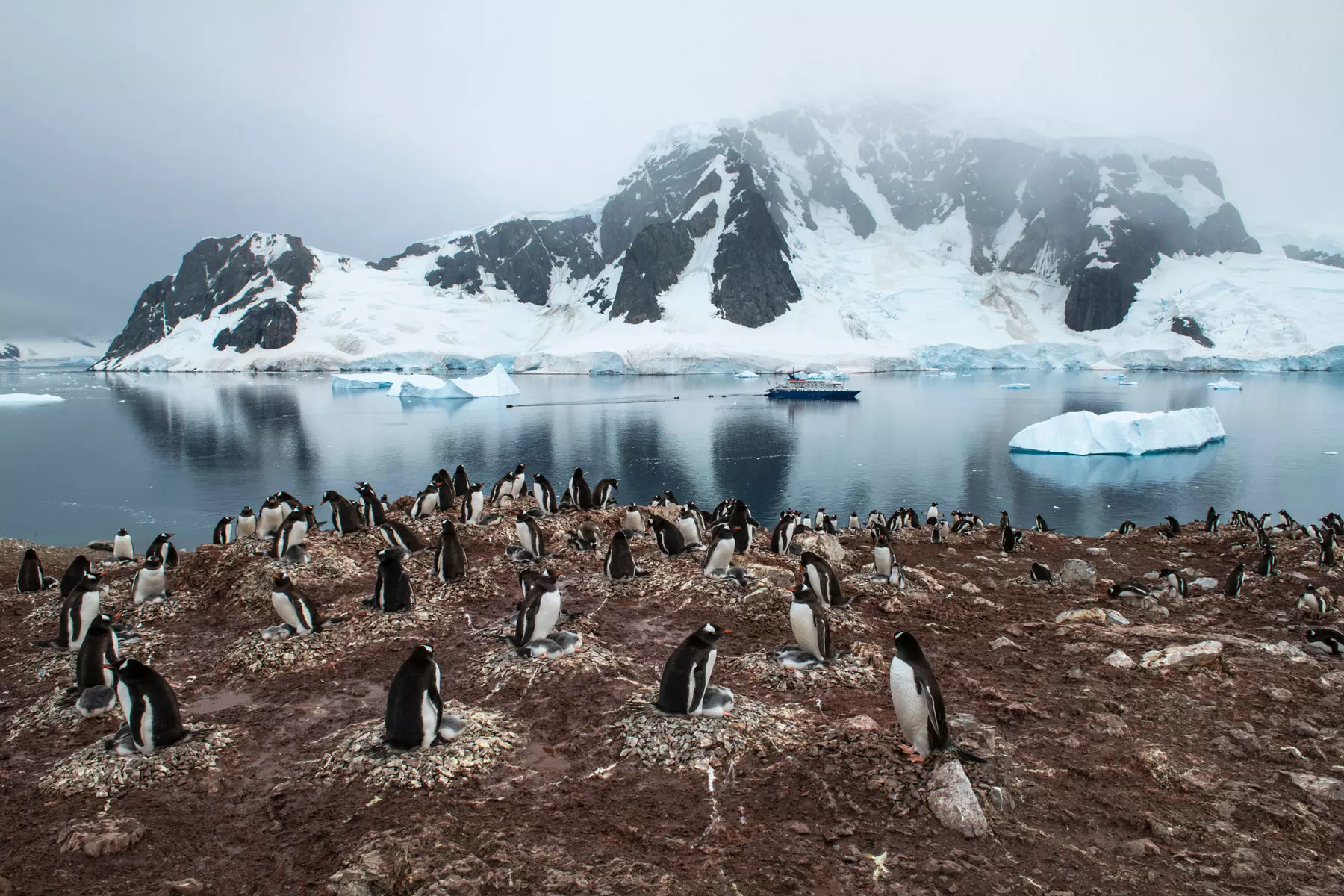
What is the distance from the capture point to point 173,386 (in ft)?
292

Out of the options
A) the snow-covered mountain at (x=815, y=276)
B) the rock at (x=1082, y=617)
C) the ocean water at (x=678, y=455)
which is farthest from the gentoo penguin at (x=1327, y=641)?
the snow-covered mountain at (x=815, y=276)

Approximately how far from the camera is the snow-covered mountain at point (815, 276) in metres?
101

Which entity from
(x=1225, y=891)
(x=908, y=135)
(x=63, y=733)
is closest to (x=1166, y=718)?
(x=1225, y=891)

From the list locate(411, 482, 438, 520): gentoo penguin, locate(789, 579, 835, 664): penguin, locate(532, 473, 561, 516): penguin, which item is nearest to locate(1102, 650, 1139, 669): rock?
locate(789, 579, 835, 664): penguin

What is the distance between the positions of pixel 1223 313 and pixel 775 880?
115946mm

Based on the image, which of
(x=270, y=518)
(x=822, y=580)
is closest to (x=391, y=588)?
(x=822, y=580)

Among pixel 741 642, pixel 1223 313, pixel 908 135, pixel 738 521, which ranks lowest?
pixel 741 642

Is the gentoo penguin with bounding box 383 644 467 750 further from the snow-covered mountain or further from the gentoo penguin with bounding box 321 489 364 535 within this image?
the snow-covered mountain

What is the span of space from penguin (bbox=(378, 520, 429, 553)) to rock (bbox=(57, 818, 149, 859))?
18.7ft

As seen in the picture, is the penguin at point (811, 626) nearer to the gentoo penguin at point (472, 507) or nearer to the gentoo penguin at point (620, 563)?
the gentoo penguin at point (620, 563)

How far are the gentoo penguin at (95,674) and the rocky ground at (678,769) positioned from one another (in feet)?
0.62

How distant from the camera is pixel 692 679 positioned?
516 centimetres

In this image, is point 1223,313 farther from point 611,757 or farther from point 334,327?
point 334,327

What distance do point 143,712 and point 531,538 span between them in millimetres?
5305
